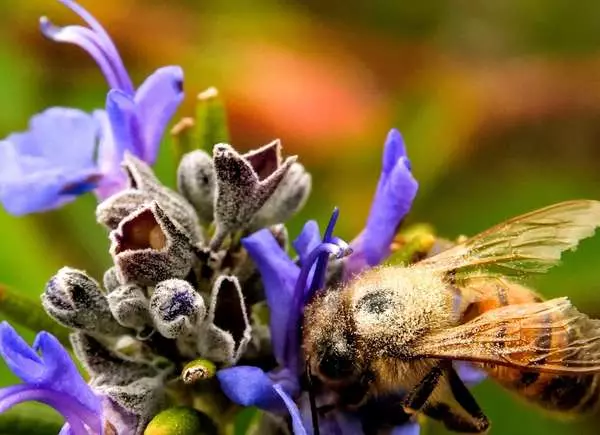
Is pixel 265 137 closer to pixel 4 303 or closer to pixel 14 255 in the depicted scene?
pixel 14 255

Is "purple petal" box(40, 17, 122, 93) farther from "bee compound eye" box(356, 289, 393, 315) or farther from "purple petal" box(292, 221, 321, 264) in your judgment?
"bee compound eye" box(356, 289, 393, 315)

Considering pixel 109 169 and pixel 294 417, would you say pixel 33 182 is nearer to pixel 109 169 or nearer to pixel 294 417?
pixel 109 169

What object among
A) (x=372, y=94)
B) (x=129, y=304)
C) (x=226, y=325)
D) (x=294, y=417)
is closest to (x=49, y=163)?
(x=129, y=304)

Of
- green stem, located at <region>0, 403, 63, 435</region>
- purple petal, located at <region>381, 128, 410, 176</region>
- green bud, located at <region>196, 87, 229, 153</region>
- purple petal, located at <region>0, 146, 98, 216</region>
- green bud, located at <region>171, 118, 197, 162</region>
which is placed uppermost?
purple petal, located at <region>381, 128, 410, 176</region>

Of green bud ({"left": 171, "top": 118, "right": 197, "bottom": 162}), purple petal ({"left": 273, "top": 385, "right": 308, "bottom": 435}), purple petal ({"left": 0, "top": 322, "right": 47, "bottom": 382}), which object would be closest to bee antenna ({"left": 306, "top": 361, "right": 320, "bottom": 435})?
purple petal ({"left": 273, "top": 385, "right": 308, "bottom": 435})

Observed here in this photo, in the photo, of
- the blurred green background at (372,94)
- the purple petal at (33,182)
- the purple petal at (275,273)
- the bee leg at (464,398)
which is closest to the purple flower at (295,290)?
the purple petal at (275,273)

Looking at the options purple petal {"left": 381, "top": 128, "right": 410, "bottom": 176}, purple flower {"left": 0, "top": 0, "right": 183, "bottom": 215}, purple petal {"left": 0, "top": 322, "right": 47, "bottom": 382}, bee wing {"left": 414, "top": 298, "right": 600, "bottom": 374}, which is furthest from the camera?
purple flower {"left": 0, "top": 0, "right": 183, "bottom": 215}

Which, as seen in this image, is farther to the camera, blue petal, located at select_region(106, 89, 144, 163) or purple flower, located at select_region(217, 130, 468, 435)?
blue petal, located at select_region(106, 89, 144, 163)
